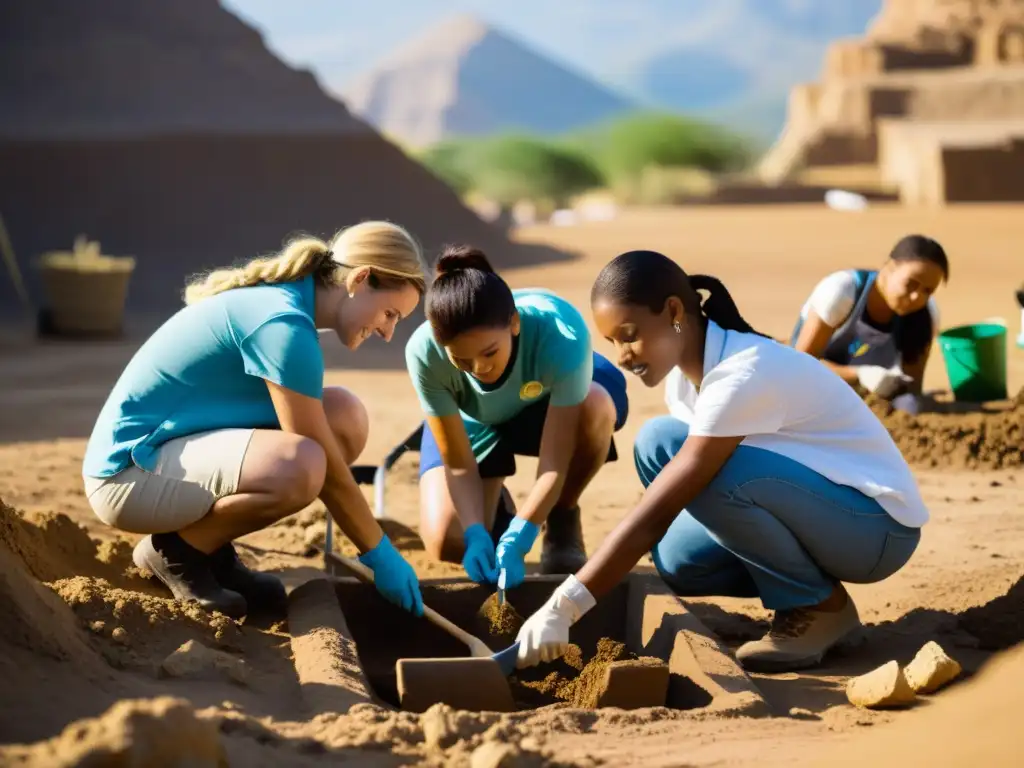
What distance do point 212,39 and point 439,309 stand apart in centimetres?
1251

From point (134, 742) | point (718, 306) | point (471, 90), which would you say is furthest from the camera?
point (471, 90)

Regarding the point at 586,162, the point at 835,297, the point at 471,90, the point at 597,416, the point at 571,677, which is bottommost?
the point at 571,677

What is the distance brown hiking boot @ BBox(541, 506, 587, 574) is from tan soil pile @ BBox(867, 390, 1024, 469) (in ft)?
6.05

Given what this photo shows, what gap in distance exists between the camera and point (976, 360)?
225 inches

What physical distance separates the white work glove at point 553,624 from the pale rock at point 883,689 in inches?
23.6

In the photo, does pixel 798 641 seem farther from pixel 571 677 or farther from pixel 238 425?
pixel 238 425

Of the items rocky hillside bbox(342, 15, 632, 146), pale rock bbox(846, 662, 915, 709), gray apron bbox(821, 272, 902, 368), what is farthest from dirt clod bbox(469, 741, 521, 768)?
rocky hillside bbox(342, 15, 632, 146)

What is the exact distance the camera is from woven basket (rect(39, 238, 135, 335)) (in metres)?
9.48

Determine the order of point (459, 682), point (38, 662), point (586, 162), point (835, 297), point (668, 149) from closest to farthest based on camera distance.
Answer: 1. point (38, 662)
2. point (459, 682)
3. point (835, 297)
4. point (586, 162)
5. point (668, 149)

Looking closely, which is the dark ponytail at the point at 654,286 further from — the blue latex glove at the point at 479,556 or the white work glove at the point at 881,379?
the white work glove at the point at 881,379

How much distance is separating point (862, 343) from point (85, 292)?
19.9 ft

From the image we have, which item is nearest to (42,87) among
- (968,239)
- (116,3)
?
(116,3)

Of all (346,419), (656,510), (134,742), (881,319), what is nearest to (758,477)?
(656,510)

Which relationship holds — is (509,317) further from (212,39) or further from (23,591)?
(212,39)
